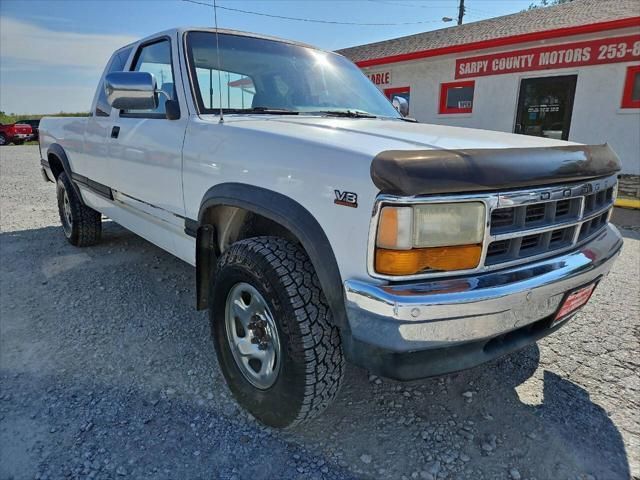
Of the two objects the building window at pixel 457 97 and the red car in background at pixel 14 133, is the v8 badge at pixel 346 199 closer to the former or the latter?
the building window at pixel 457 97

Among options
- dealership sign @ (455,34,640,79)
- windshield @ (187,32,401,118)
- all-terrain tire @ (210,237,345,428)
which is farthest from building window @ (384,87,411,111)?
all-terrain tire @ (210,237,345,428)

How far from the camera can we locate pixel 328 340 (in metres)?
1.85

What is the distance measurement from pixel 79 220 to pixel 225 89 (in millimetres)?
2784

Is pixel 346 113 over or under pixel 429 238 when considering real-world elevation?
over

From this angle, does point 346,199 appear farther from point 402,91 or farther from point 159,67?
point 402,91

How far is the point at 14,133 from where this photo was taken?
25.9 meters

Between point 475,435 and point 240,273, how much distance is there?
134cm

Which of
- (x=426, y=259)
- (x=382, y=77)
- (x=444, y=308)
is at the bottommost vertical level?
(x=444, y=308)

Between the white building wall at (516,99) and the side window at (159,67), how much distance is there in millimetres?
8878

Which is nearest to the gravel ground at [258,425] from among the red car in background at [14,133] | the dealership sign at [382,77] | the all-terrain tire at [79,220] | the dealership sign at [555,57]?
the all-terrain tire at [79,220]

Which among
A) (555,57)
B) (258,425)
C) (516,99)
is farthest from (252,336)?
(516,99)

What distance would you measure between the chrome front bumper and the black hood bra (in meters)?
0.33

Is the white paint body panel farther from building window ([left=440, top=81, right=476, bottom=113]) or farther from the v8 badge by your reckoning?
building window ([left=440, top=81, right=476, bottom=113])

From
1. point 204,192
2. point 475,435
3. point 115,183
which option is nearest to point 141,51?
point 115,183
